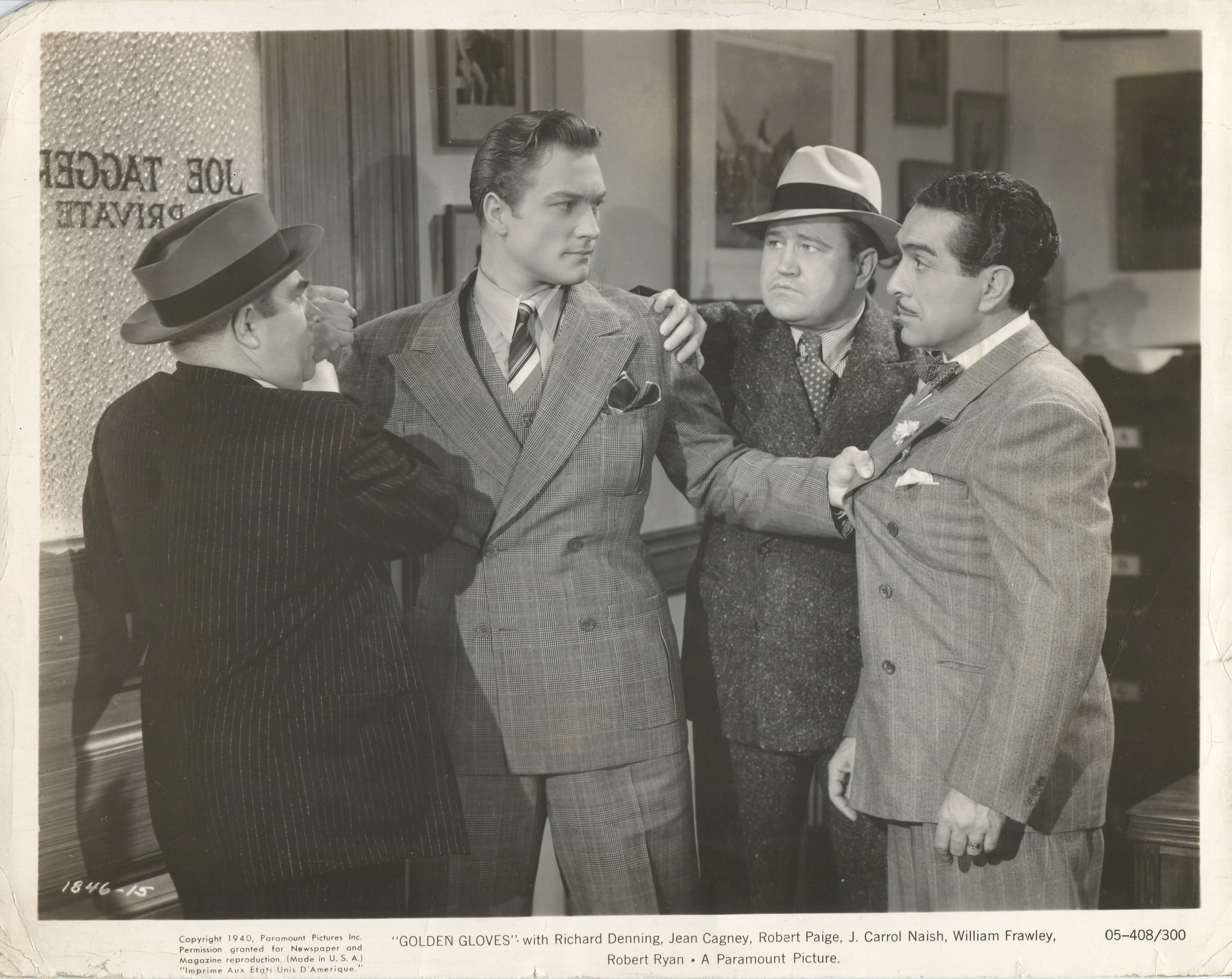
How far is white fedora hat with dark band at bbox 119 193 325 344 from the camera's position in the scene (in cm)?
166

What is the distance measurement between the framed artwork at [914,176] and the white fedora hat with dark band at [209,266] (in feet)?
3.70

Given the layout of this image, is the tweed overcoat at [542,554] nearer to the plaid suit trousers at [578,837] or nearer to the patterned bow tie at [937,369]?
the plaid suit trousers at [578,837]

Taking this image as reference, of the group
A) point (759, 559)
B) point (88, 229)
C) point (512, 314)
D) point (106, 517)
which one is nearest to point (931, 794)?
point (759, 559)

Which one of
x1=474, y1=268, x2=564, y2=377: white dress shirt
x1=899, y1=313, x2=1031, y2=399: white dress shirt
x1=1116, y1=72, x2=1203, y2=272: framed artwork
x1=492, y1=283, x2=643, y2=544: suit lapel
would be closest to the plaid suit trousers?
x1=492, y1=283, x2=643, y2=544: suit lapel

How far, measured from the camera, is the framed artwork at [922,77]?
1.94 m

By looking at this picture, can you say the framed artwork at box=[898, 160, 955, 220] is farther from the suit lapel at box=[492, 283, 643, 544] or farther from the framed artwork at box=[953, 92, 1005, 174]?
the suit lapel at box=[492, 283, 643, 544]

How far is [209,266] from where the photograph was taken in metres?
1.68

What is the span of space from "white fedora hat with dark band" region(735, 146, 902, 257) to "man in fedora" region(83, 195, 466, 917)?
85 cm

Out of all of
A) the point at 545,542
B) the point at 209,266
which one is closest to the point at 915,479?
the point at 545,542

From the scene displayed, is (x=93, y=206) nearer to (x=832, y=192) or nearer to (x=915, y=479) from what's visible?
(x=832, y=192)

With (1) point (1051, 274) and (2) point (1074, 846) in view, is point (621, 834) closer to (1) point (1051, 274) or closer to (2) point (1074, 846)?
(2) point (1074, 846)

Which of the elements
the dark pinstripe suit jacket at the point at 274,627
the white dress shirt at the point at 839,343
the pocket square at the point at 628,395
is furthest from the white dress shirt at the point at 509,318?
the white dress shirt at the point at 839,343

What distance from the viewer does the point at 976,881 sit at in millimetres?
1763

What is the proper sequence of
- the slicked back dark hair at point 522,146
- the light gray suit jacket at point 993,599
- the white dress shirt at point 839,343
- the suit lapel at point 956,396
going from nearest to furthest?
1. the light gray suit jacket at point 993,599
2. the suit lapel at point 956,396
3. the slicked back dark hair at point 522,146
4. the white dress shirt at point 839,343
